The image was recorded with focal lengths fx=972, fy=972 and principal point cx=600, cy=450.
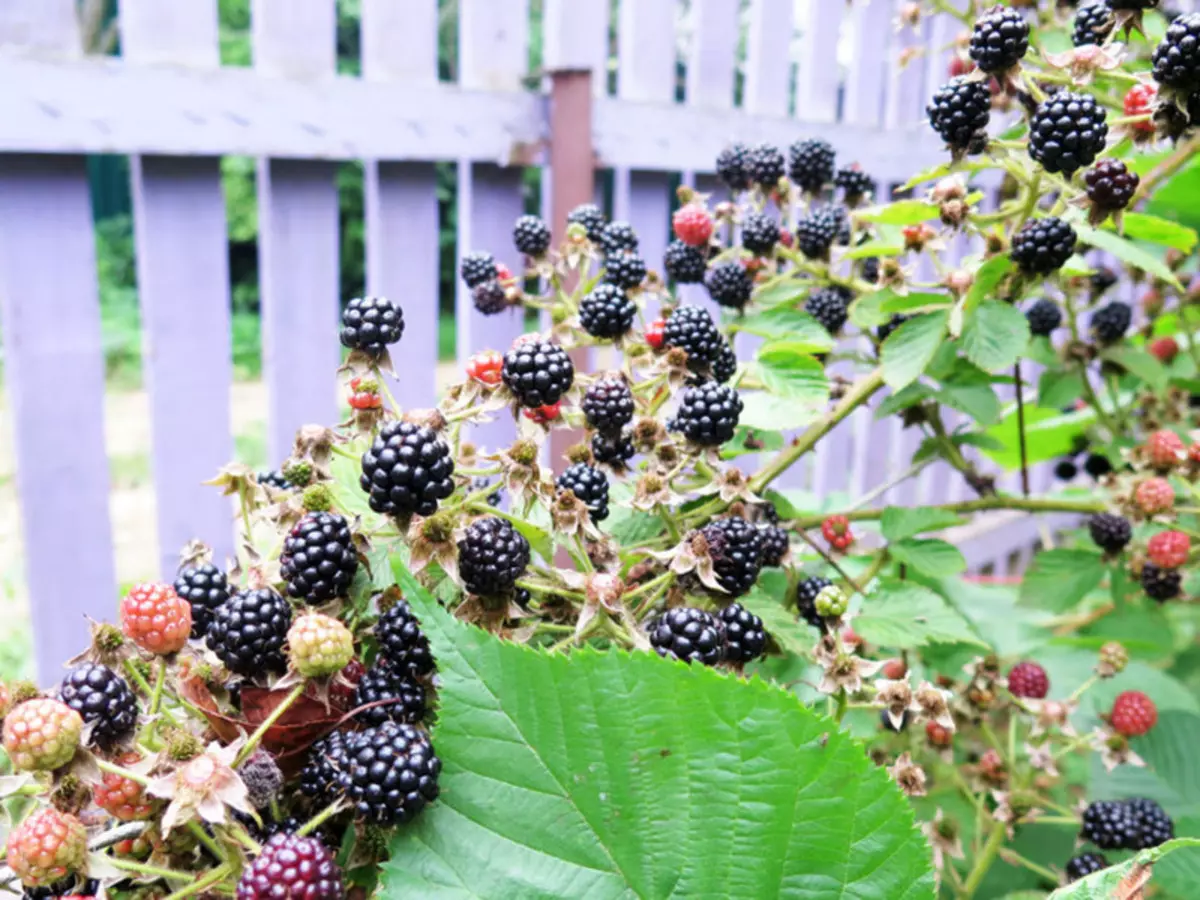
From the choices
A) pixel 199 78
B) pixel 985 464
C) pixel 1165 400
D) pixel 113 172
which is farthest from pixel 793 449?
pixel 113 172

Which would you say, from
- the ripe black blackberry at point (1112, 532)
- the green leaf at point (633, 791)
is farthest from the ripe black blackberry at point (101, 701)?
the ripe black blackberry at point (1112, 532)

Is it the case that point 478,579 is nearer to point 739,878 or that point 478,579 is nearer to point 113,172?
point 739,878

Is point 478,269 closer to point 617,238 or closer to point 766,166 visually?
point 617,238

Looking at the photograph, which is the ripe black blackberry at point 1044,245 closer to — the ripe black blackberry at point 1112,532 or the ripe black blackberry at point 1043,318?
the ripe black blackberry at point 1112,532

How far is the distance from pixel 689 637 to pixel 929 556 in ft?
2.07

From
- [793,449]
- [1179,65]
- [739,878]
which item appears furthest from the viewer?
[793,449]

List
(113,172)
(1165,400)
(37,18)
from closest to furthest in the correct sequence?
(1165,400) < (37,18) < (113,172)

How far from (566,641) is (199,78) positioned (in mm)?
1779

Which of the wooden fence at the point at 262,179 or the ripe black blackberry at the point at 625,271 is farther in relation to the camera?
the wooden fence at the point at 262,179

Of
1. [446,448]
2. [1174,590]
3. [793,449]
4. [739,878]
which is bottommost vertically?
[1174,590]

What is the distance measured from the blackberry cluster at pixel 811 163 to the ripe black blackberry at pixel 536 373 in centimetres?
69

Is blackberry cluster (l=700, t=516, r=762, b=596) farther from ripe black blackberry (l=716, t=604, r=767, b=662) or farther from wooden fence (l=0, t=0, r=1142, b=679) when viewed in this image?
wooden fence (l=0, t=0, r=1142, b=679)

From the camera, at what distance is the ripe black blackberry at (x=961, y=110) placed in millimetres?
812

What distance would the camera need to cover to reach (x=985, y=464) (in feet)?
12.5
